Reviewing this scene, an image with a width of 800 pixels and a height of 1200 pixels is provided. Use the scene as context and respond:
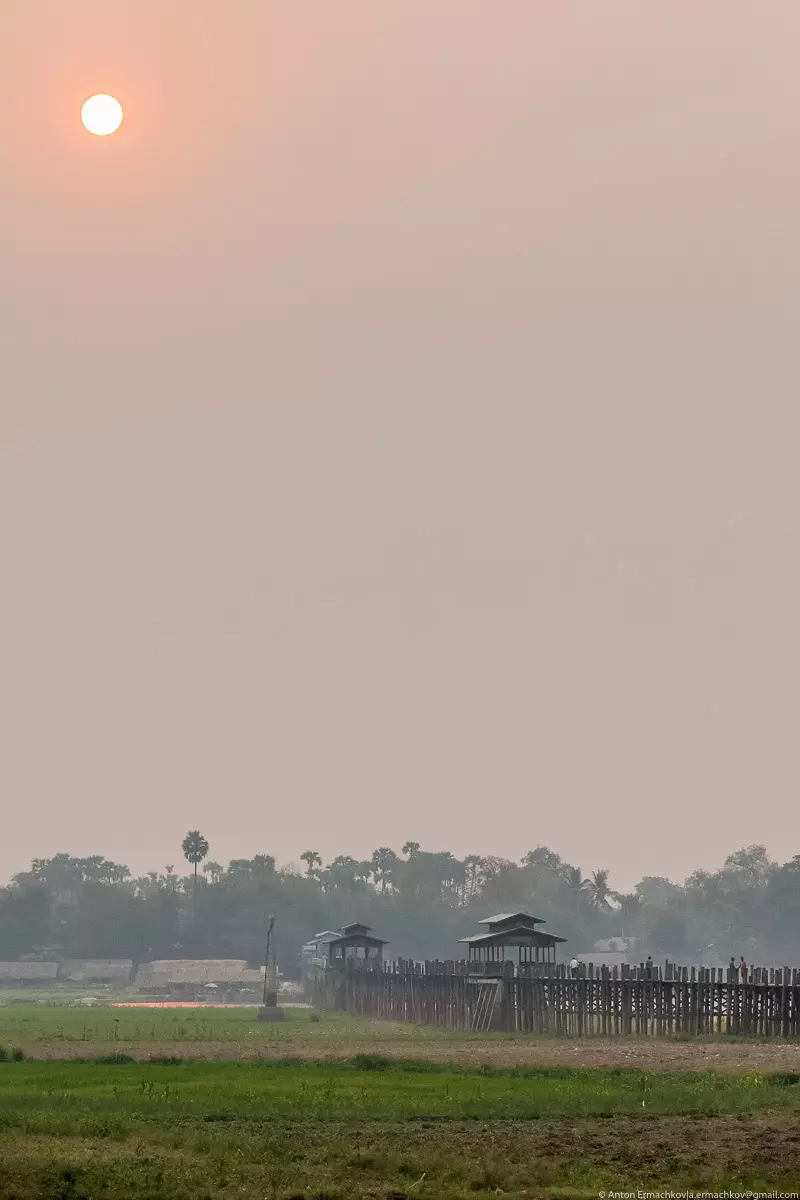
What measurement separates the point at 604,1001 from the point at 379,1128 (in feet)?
134

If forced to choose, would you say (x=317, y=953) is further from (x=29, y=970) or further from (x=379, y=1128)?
(x=379, y=1128)

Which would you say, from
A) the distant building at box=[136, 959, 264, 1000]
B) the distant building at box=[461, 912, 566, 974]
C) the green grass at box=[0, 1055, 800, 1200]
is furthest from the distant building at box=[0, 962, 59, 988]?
the green grass at box=[0, 1055, 800, 1200]

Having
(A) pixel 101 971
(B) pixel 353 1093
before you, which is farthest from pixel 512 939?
(A) pixel 101 971

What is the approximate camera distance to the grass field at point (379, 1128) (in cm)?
2555

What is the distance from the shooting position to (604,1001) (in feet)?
230

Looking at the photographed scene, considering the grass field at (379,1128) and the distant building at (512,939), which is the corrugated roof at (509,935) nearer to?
the distant building at (512,939)

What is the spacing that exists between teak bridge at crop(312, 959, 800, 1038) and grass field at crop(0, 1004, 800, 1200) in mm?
14136

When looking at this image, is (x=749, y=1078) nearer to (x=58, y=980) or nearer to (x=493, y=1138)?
(x=493, y=1138)

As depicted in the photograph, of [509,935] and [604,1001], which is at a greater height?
[509,935]

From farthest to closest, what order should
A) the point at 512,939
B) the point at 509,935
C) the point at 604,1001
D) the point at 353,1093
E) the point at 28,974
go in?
the point at 28,974 → the point at 512,939 → the point at 509,935 → the point at 604,1001 → the point at 353,1093

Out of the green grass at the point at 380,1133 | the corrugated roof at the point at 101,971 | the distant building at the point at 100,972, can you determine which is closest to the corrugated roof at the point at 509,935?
the green grass at the point at 380,1133

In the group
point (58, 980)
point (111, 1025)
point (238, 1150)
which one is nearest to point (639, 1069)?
point (238, 1150)

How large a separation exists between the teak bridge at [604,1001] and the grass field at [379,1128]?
14.1 m

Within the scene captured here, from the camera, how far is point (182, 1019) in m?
83.8
